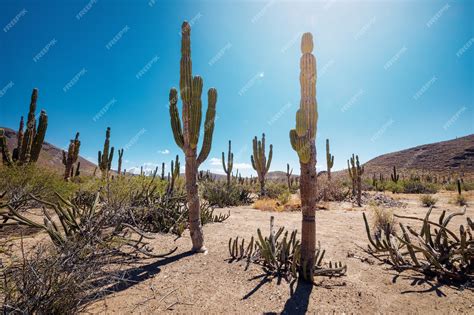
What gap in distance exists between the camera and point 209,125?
5.08 metres

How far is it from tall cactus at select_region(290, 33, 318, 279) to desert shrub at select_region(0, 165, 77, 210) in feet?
17.0

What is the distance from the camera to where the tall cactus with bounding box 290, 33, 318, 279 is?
3.31 meters

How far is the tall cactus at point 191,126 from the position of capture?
454 centimetres

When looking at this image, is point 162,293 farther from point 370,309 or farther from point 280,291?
point 370,309

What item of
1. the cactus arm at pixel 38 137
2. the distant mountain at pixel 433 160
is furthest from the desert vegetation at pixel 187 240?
the distant mountain at pixel 433 160

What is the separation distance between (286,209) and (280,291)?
7.55 meters

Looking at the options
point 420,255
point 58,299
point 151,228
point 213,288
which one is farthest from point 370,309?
point 151,228

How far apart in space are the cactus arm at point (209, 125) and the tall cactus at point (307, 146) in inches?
74.4

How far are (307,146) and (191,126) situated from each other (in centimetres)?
235

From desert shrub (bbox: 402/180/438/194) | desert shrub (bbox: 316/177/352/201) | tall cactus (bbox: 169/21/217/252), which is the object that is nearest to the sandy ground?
tall cactus (bbox: 169/21/217/252)

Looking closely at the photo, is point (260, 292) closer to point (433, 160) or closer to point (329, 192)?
point (329, 192)

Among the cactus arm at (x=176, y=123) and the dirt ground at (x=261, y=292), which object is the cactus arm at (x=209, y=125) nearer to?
the cactus arm at (x=176, y=123)

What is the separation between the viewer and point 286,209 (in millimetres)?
10359

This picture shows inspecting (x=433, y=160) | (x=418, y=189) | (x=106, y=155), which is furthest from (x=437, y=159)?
(x=106, y=155)
